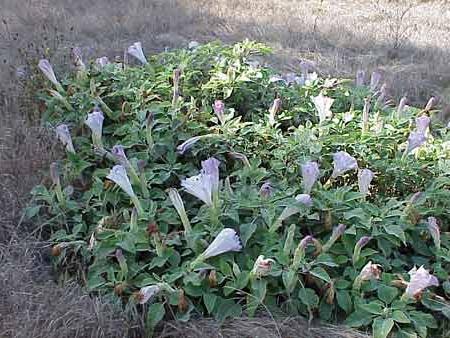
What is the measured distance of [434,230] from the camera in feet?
7.28

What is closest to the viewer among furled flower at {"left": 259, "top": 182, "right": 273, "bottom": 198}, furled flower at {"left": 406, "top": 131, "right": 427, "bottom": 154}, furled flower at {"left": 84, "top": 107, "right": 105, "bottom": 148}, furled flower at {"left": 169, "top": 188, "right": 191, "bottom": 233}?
furled flower at {"left": 169, "top": 188, "right": 191, "bottom": 233}

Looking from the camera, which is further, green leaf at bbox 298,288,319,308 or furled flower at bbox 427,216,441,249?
furled flower at bbox 427,216,441,249

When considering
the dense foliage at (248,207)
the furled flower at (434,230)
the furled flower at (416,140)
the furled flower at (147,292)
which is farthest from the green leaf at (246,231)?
the furled flower at (416,140)

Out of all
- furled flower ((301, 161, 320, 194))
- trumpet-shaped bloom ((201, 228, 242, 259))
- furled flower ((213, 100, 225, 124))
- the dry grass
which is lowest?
the dry grass

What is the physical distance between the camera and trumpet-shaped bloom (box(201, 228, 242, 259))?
2.01 meters

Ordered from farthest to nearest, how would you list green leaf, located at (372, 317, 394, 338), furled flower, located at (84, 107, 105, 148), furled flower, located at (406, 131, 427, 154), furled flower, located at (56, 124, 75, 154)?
furled flower, located at (56, 124, 75, 154), furled flower, located at (84, 107, 105, 148), furled flower, located at (406, 131, 427, 154), green leaf, located at (372, 317, 394, 338)

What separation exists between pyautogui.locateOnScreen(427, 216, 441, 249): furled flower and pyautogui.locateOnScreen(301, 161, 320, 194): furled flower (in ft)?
1.49

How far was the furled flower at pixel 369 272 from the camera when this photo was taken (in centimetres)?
199

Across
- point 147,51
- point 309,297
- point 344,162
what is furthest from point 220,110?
point 147,51

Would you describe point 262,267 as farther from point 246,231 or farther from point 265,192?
point 265,192

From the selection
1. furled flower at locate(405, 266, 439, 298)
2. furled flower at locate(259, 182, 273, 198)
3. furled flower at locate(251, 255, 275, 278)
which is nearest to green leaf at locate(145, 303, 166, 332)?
furled flower at locate(251, 255, 275, 278)

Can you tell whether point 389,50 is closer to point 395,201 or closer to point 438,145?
point 438,145

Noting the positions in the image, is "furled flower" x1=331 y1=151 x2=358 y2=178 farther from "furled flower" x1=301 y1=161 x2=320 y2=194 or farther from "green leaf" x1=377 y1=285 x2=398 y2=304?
"green leaf" x1=377 y1=285 x2=398 y2=304

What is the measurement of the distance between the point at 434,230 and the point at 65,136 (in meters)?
1.64
